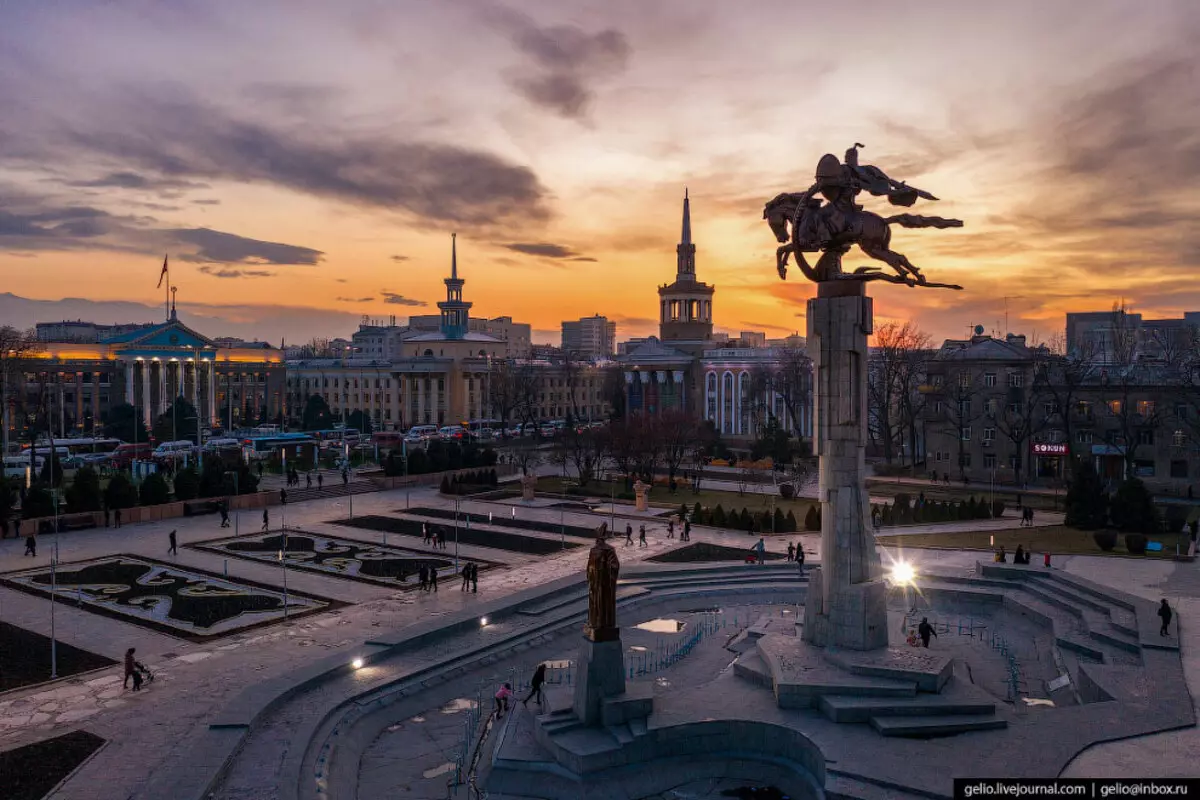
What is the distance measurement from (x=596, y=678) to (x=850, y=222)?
1360cm

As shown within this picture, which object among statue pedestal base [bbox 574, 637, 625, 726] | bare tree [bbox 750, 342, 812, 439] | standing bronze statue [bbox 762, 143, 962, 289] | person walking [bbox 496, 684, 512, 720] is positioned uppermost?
standing bronze statue [bbox 762, 143, 962, 289]

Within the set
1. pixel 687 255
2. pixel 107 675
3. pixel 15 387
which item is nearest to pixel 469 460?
pixel 15 387

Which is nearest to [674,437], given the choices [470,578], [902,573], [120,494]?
[902,573]

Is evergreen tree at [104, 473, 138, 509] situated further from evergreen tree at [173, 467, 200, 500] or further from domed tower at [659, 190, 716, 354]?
domed tower at [659, 190, 716, 354]

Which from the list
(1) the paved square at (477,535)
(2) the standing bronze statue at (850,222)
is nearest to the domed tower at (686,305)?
(1) the paved square at (477,535)

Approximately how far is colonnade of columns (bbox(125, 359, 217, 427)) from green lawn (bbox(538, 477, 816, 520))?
190 ft

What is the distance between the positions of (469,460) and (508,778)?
163ft

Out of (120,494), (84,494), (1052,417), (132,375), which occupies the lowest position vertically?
(120,494)

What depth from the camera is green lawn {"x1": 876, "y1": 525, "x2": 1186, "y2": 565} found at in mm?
37375

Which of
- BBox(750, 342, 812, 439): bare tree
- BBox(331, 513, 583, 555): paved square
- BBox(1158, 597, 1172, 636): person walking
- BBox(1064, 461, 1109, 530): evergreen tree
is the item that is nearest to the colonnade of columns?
BBox(331, 513, 583, 555): paved square

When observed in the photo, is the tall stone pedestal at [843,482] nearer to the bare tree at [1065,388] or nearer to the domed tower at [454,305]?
the bare tree at [1065,388]

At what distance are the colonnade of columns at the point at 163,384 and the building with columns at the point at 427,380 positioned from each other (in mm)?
16762

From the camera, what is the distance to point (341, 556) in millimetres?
38781

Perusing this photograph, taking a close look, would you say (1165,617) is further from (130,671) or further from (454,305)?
(454,305)
